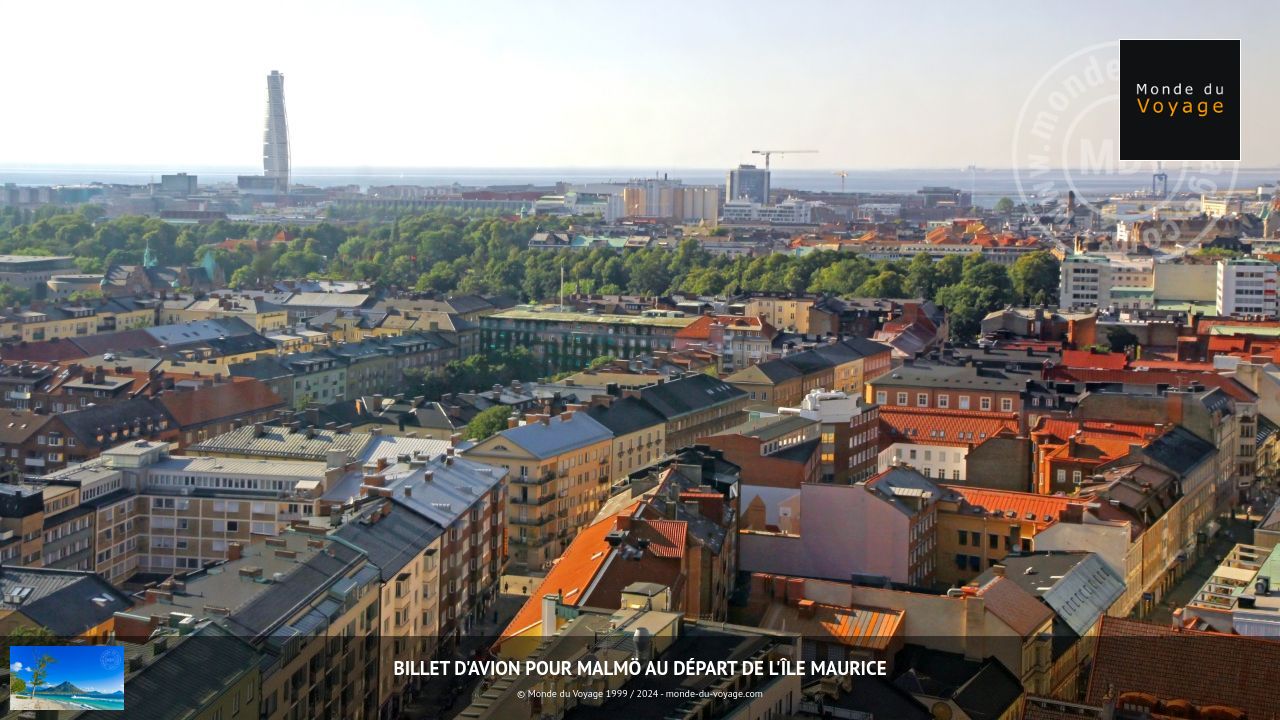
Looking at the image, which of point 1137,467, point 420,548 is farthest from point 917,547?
point 420,548

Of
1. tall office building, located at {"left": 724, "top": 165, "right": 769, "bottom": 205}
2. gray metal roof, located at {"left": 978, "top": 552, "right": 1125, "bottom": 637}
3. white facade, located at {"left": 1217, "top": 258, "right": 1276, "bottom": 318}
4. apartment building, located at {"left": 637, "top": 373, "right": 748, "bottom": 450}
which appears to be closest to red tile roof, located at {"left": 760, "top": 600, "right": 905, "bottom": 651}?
gray metal roof, located at {"left": 978, "top": 552, "right": 1125, "bottom": 637}

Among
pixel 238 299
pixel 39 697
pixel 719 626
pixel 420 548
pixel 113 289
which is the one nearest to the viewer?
pixel 39 697

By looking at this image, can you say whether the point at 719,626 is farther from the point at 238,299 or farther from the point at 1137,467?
the point at 238,299

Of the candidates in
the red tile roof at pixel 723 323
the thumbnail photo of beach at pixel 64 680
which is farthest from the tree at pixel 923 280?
the thumbnail photo of beach at pixel 64 680

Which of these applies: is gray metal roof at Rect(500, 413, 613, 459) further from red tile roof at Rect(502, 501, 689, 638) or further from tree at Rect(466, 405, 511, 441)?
red tile roof at Rect(502, 501, 689, 638)

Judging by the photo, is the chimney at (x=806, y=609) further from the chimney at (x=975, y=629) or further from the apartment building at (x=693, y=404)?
the apartment building at (x=693, y=404)

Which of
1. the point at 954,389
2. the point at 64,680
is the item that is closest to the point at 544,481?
the point at 954,389
